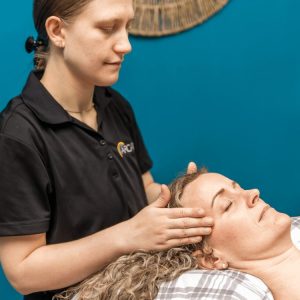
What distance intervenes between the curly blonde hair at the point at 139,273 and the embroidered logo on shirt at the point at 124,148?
337 mm

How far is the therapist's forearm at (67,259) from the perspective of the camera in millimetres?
1213

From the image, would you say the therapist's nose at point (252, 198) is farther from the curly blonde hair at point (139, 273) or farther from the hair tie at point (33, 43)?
the hair tie at point (33, 43)

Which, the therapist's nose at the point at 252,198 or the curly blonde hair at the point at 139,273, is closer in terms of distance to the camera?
the curly blonde hair at the point at 139,273

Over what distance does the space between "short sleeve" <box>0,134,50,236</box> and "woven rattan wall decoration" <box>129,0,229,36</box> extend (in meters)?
0.80

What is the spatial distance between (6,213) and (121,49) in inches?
18.9

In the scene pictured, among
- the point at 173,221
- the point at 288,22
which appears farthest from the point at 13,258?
the point at 288,22

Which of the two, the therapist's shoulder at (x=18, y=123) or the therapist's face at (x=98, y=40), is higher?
the therapist's face at (x=98, y=40)

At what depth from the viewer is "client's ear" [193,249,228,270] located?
1270 mm

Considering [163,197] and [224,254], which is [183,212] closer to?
[163,197]

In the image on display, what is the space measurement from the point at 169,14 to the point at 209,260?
949 mm

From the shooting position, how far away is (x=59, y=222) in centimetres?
130

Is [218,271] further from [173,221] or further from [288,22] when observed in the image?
[288,22]

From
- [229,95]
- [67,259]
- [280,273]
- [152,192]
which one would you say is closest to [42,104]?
[67,259]

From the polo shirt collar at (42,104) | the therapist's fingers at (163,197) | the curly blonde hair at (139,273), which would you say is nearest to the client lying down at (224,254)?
the curly blonde hair at (139,273)
